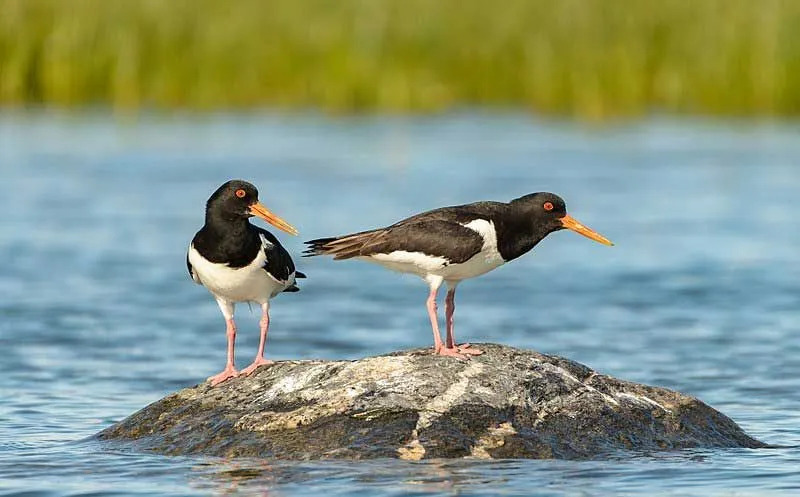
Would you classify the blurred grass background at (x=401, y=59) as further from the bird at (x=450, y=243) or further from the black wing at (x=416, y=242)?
A: the black wing at (x=416, y=242)

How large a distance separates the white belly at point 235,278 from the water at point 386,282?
4.25ft

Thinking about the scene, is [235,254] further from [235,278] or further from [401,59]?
[401,59]

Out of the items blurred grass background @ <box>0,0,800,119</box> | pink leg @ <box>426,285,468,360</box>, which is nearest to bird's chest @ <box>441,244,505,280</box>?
pink leg @ <box>426,285,468,360</box>

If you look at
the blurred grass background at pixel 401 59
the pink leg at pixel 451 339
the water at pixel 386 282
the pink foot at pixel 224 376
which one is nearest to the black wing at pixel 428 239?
the pink leg at pixel 451 339

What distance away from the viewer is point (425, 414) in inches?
413

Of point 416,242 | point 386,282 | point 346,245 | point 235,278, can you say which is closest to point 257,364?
point 235,278

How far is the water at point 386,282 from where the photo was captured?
1038cm

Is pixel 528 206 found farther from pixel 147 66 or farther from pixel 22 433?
pixel 147 66

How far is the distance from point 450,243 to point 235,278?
1.52m

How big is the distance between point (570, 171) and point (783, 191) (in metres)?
3.72

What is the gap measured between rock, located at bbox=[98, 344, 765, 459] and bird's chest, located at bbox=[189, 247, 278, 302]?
59cm

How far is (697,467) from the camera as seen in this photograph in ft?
34.3

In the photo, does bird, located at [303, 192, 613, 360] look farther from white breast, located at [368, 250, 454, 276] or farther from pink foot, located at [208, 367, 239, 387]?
pink foot, located at [208, 367, 239, 387]

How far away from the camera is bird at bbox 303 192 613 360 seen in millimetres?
10930
